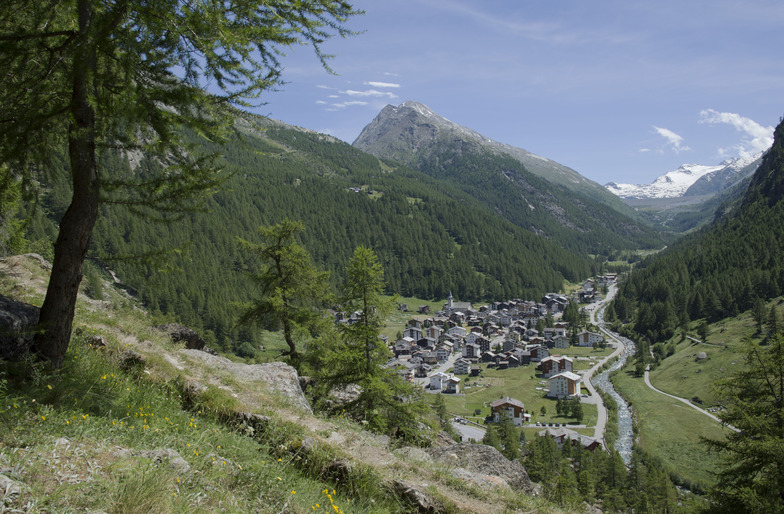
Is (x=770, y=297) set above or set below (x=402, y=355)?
above

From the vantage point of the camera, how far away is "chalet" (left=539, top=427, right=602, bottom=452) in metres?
49.8

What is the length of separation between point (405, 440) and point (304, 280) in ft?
31.0

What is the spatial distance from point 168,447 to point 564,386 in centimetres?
7718

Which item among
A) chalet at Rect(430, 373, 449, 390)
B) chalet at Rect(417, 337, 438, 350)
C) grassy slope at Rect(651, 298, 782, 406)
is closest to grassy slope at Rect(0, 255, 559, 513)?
grassy slope at Rect(651, 298, 782, 406)

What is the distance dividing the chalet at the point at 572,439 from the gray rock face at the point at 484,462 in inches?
1618

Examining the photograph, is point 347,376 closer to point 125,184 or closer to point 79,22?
point 125,184

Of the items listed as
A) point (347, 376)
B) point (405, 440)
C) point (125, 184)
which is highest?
point (125, 184)

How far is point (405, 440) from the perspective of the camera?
1283 cm

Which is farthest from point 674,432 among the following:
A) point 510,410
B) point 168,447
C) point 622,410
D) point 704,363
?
point 168,447

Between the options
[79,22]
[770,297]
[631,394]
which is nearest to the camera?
[79,22]

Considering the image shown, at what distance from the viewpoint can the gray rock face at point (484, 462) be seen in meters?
10.6

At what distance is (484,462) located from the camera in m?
11.2

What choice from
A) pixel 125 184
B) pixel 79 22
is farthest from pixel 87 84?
pixel 125 184

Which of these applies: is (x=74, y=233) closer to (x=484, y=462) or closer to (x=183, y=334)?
(x=484, y=462)
